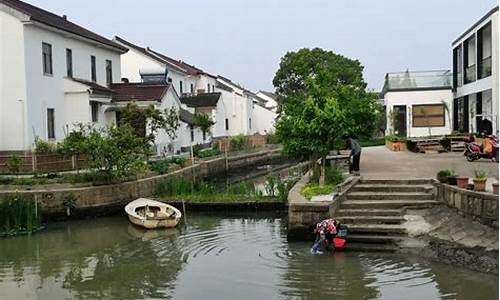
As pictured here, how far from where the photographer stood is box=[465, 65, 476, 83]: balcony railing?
1206 inches

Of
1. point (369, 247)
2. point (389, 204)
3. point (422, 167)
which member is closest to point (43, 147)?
point (422, 167)

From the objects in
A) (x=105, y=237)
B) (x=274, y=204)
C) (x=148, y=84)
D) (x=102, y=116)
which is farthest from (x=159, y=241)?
(x=148, y=84)

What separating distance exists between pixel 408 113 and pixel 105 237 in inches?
979

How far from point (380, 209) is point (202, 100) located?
35.2 m

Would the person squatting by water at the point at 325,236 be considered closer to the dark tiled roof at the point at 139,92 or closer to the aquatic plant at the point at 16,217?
the aquatic plant at the point at 16,217

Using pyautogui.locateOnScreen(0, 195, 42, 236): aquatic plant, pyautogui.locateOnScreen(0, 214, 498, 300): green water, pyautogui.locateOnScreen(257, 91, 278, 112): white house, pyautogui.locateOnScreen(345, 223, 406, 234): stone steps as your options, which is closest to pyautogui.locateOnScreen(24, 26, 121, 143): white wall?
pyautogui.locateOnScreen(0, 195, 42, 236): aquatic plant

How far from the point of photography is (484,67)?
28656 mm


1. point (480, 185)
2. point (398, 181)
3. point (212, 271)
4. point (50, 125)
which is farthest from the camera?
point (50, 125)

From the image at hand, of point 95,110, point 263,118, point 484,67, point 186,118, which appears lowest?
point 186,118

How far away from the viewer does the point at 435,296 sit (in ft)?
32.4

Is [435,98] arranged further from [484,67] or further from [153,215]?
[153,215]

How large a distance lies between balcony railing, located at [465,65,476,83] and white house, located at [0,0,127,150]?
18821 millimetres

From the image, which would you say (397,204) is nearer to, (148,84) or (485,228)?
(485,228)

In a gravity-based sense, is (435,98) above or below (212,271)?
above
